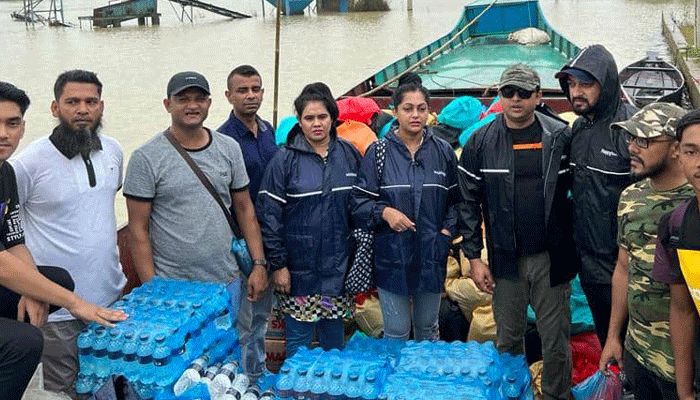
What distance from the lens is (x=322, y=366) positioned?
2578mm

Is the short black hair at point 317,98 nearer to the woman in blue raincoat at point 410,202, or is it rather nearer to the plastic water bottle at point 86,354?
the woman in blue raincoat at point 410,202

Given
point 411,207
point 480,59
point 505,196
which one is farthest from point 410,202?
point 480,59

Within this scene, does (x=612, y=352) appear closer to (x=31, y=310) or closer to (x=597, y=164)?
(x=597, y=164)

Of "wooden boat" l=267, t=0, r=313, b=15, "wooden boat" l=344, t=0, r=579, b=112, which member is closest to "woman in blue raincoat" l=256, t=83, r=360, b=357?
"wooden boat" l=344, t=0, r=579, b=112

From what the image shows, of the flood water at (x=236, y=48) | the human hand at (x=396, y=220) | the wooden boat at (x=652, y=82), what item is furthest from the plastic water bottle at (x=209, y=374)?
the flood water at (x=236, y=48)

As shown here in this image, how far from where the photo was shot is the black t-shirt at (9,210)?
2535mm

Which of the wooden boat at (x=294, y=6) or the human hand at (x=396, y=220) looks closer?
the human hand at (x=396, y=220)

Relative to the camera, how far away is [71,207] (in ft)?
9.57

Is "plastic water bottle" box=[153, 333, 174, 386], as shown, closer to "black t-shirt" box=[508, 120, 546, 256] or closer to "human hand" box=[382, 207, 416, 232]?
"human hand" box=[382, 207, 416, 232]

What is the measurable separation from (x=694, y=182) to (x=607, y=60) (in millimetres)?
1054

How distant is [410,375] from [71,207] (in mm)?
1512

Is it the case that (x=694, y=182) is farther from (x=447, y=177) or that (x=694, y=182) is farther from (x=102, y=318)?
(x=102, y=318)

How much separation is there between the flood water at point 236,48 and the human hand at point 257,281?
20.5ft

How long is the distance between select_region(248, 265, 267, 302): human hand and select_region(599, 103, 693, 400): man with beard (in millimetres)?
1681
